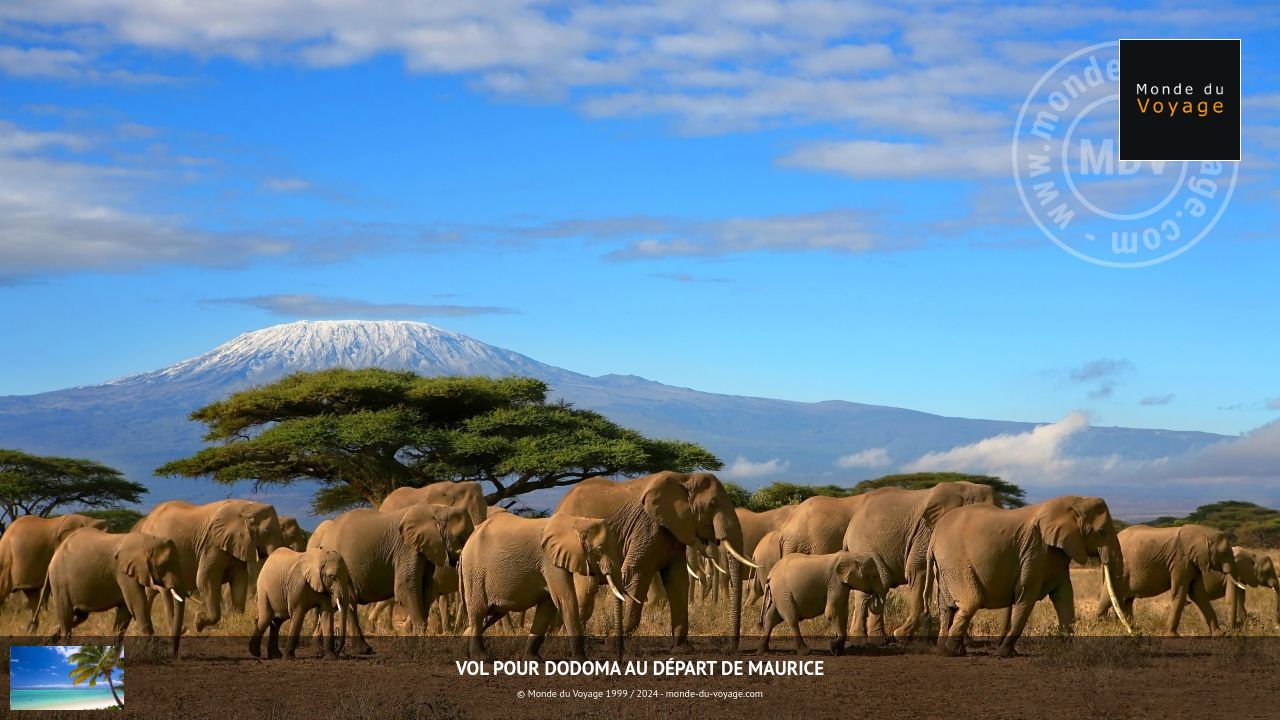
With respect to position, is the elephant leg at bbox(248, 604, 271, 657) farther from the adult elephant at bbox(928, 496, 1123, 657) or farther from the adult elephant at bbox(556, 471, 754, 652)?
the adult elephant at bbox(928, 496, 1123, 657)

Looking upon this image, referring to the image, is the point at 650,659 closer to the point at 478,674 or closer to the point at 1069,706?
the point at 478,674

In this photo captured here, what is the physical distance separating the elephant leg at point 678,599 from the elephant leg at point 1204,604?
7.76 meters

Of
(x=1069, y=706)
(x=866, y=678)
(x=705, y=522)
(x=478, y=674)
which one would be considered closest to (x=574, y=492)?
(x=705, y=522)

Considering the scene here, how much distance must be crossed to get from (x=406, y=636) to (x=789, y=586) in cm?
487

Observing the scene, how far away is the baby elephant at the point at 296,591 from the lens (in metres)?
17.6

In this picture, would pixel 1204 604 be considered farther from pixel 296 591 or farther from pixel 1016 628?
pixel 296 591

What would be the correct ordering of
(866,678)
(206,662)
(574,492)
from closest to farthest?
1. (866,678)
2. (206,662)
3. (574,492)

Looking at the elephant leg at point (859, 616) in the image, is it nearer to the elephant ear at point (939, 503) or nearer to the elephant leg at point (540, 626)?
the elephant ear at point (939, 503)

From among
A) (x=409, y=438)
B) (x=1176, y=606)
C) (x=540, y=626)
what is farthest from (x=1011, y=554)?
(x=409, y=438)

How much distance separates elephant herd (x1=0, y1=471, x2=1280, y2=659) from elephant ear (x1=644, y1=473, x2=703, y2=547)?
0.02 meters

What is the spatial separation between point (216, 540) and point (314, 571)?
158 inches

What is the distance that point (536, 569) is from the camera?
1727 cm

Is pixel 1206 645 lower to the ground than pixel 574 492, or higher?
lower

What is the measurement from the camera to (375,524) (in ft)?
65.1
